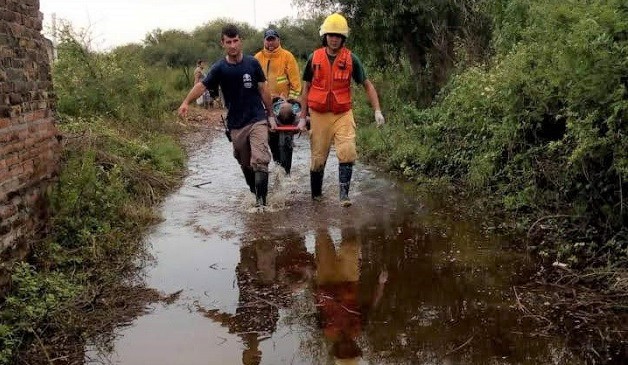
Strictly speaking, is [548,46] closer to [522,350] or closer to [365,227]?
[365,227]

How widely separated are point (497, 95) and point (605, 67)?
2.06 m

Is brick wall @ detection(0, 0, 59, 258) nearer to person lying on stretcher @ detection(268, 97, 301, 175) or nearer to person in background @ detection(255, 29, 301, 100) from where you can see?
person lying on stretcher @ detection(268, 97, 301, 175)

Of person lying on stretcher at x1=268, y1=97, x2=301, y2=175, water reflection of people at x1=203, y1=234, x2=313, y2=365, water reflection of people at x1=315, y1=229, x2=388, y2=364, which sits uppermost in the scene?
person lying on stretcher at x1=268, y1=97, x2=301, y2=175

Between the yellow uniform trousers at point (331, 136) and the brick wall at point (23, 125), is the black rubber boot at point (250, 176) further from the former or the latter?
the brick wall at point (23, 125)

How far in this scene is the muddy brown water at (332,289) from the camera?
3.44m

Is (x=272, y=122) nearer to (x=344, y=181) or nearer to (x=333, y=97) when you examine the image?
(x=333, y=97)

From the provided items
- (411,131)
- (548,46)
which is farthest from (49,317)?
(411,131)

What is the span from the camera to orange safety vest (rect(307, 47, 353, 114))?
657cm

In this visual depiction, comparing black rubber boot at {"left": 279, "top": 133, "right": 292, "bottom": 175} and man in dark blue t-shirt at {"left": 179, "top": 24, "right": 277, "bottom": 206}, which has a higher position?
man in dark blue t-shirt at {"left": 179, "top": 24, "right": 277, "bottom": 206}

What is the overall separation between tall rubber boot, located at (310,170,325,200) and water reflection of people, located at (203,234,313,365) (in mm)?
1486

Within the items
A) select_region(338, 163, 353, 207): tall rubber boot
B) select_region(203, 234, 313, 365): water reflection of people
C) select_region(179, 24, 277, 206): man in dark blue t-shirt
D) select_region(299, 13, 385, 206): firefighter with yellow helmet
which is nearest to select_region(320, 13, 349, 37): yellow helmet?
select_region(299, 13, 385, 206): firefighter with yellow helmet

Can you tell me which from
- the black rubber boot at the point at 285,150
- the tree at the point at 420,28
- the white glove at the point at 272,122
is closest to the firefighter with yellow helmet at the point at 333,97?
the white glove at the point at 272,122

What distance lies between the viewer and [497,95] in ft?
21.5

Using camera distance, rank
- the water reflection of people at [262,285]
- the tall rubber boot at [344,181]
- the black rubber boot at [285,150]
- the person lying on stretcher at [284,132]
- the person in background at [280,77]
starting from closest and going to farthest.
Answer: the water reflection of people at [262,285], the tall rubber boot at [344,181], the person lying on stretcher at [284,132], the black rubber boot at [285,150], the person in background at [280,77]
